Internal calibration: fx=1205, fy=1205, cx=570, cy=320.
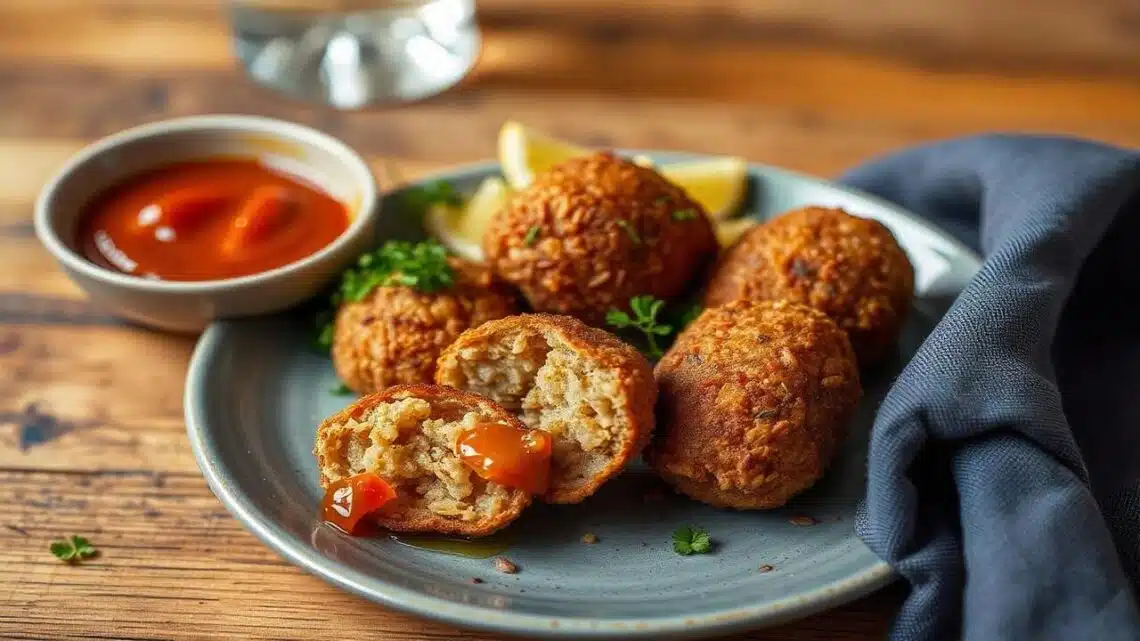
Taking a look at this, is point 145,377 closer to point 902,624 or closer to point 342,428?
point 342,428

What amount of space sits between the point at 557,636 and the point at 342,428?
90 cm

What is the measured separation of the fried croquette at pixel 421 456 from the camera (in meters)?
3.39

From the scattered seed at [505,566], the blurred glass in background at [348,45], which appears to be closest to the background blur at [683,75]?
the blurred glass in background at [348,45]

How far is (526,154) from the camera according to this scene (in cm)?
490

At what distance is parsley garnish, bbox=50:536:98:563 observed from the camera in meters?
3.58

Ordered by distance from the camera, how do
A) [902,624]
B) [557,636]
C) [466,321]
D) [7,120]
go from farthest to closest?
1. [7,120]
2. [466,321]
3. [902,624]
4. [557,636]

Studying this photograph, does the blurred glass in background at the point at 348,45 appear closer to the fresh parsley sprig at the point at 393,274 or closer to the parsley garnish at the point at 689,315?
the fresh parsley sprig at the point at 393,274

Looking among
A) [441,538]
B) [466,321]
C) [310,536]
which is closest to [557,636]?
[441,538]

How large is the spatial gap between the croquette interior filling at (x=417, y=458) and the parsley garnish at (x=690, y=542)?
0.51 metres

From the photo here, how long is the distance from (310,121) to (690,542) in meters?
3.55

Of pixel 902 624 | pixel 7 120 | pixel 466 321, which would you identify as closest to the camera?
pixel 902 624

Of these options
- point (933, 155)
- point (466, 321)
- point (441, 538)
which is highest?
point (933, 155)

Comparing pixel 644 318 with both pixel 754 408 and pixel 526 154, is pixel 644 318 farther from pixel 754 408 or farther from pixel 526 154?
pixel 526 154

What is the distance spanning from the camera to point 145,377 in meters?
4.43
